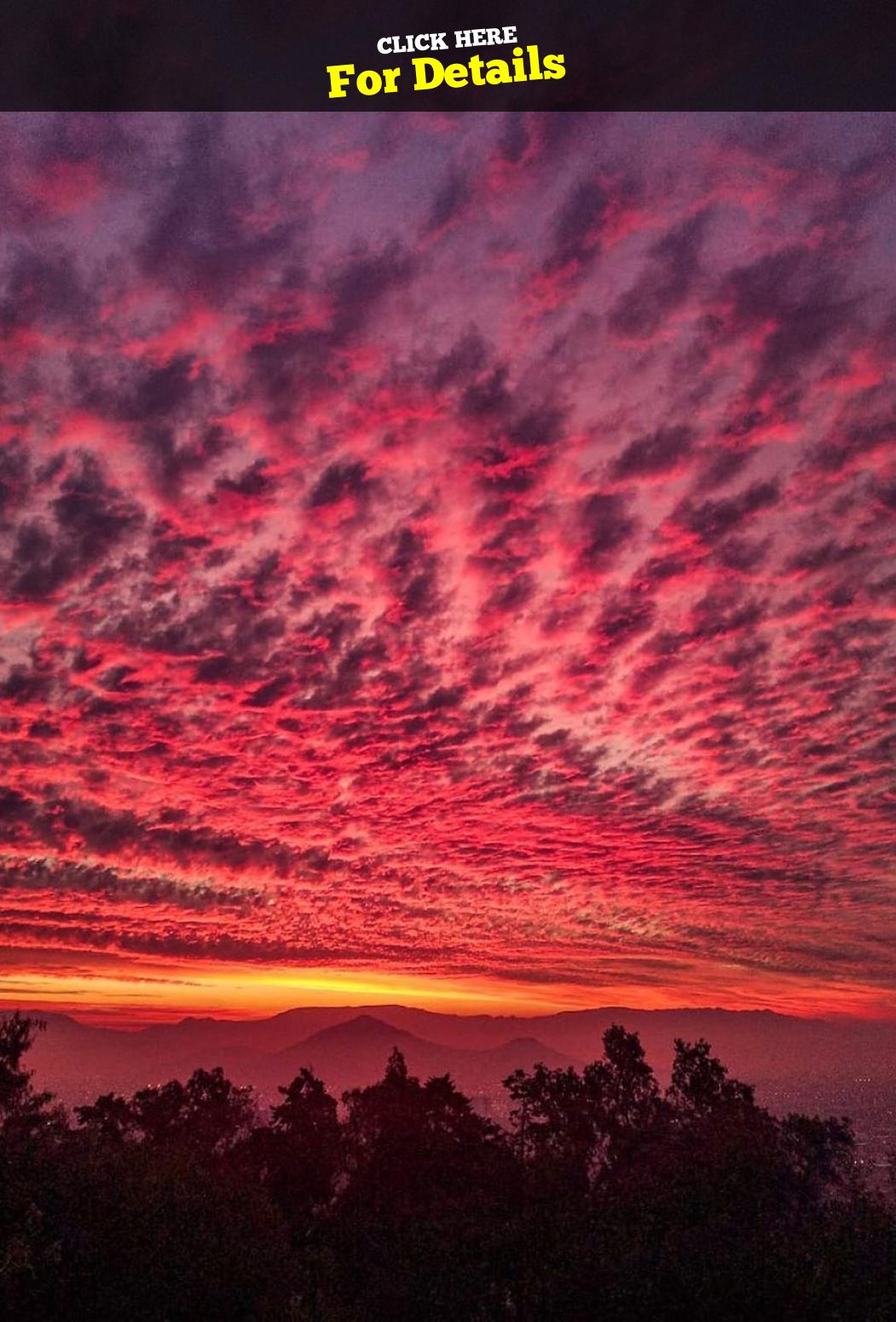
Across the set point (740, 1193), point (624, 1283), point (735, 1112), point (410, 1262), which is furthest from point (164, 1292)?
point (735, 1112)

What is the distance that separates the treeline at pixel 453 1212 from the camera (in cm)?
2333

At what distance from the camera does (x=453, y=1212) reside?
1404 inches

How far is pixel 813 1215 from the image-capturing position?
98.1 ft

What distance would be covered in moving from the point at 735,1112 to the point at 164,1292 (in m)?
30.5

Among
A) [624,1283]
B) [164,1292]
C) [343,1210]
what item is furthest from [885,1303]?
[343,1210]

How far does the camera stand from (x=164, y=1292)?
2438cm

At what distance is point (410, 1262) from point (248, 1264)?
7.52 meters

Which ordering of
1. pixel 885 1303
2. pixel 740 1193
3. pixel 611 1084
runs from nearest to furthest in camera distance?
pixel 885 1303
pixel 740 1193
pixel 611 1084

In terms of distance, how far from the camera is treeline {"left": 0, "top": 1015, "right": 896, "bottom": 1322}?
23.3 meters
